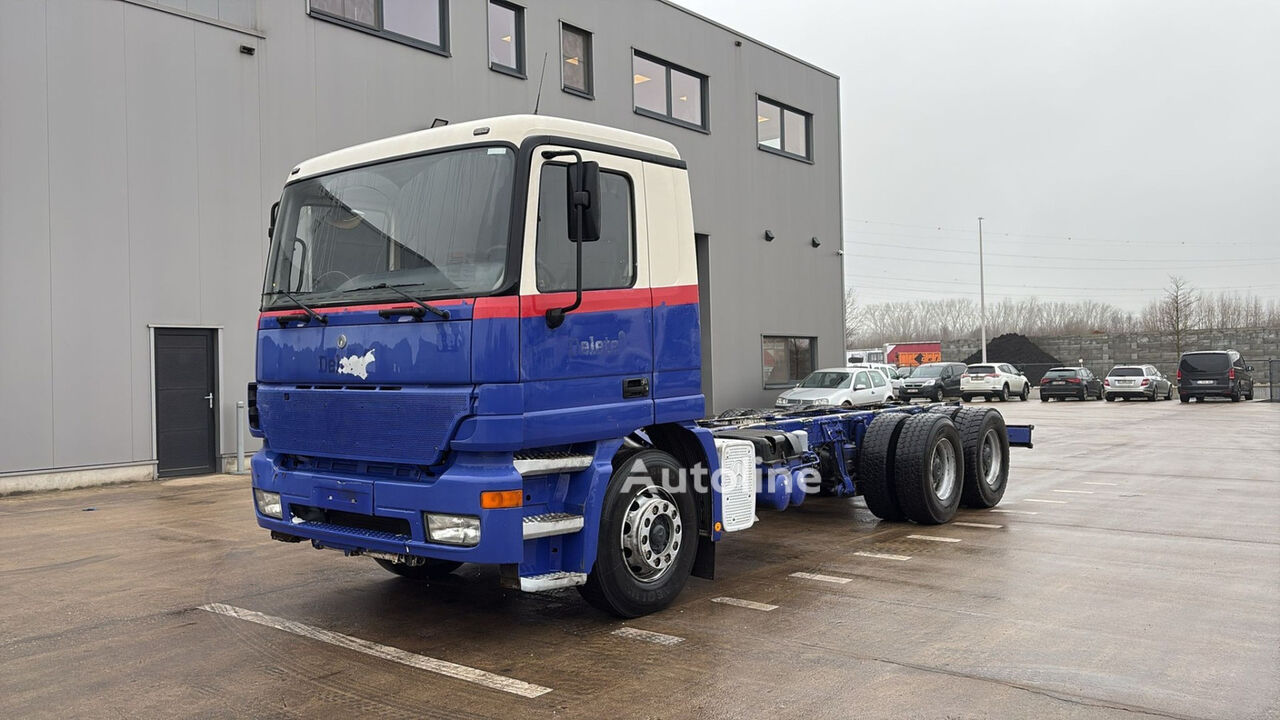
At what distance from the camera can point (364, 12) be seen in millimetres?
16062

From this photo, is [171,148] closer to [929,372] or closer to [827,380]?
[827,380]

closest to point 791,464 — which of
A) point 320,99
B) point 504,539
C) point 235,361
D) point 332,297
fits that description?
point 504,539

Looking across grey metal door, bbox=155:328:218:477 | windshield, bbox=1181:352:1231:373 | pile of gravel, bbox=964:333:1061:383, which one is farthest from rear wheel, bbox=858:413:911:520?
pile of gravel, bbox=964:333:1061:383

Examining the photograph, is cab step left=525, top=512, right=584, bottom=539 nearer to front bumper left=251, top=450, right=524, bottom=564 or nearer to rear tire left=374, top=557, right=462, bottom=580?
front bumper left=251, top=450, right=524, bottom=564

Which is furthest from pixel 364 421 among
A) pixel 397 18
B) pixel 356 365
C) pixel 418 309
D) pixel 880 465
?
pixel 397 18

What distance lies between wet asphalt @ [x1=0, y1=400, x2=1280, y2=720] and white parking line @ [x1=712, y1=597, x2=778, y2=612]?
2 cm

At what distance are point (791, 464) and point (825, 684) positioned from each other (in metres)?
3.41

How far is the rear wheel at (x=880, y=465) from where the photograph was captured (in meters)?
9.03

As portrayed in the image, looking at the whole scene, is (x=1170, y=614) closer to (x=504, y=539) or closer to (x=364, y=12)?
(x=504, y=539)

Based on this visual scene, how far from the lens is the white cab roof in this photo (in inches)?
211

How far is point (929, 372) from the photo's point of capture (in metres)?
37.5

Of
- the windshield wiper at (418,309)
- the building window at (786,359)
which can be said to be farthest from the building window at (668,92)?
the windshield wiper at (418,309)

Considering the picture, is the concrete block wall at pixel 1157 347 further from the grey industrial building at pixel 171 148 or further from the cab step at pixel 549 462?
the cab step at pixel 549 462

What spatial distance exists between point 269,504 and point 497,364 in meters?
2.05
